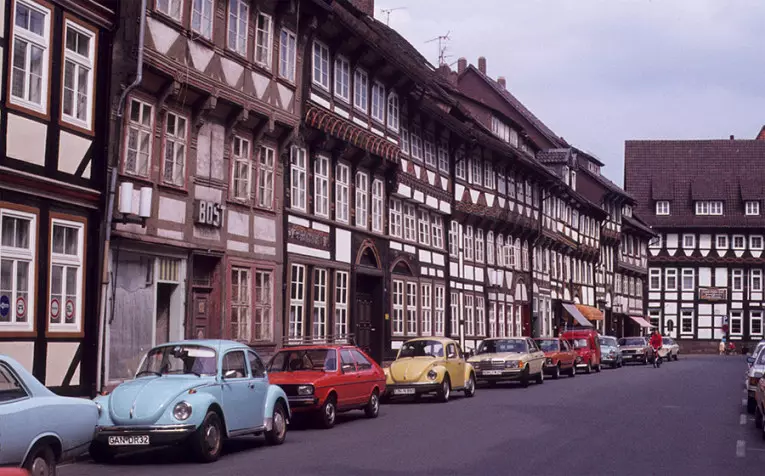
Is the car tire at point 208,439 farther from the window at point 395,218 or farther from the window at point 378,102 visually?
the window at point 395,218

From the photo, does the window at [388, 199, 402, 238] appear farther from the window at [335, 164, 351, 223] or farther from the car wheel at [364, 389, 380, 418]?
the car wheel at [364, 389, 380, 418]

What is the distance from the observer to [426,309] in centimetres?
4138

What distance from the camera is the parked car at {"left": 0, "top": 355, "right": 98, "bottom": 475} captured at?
1083cm

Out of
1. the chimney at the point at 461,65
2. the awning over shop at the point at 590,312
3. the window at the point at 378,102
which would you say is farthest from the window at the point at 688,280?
the window at the point at 378,102

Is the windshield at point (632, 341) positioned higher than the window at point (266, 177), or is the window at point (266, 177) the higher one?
the window at point (266, 177)

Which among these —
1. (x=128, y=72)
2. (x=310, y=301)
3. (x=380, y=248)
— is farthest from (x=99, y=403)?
(x=380, y=248)

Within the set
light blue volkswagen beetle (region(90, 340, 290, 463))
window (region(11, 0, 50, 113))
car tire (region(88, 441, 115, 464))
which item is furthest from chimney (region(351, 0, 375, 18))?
car tire (region(88, 441, 115, 464))

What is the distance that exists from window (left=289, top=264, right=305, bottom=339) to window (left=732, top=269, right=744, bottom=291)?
71583mm

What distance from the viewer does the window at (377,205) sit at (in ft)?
116

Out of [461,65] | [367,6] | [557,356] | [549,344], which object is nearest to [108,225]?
[367,6]

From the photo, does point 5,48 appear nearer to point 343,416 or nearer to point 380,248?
point 343,416

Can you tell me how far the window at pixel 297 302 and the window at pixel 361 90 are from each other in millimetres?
6615

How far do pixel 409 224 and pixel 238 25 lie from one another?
14547mm

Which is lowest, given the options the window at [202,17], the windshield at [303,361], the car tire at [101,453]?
the car tire at [101,453]
